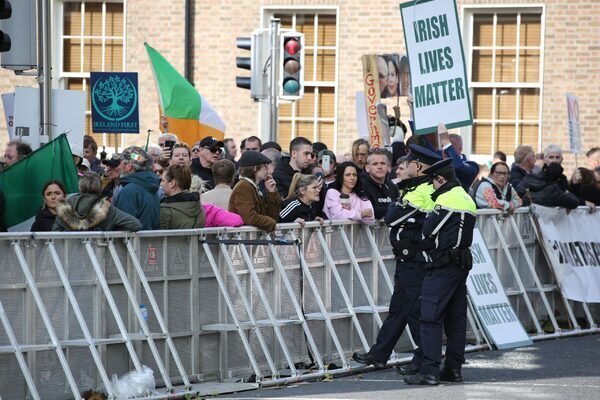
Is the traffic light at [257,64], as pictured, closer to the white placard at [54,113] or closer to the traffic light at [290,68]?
the traffic light at [290,68]

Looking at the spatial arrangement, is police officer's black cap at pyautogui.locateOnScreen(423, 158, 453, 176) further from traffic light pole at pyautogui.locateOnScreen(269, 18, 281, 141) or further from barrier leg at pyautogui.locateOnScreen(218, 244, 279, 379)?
traffic light pole at pyautogui.locateOnScreen(269, 18, 281, 141)

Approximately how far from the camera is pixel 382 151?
14.1 metres

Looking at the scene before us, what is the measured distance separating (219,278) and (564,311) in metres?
5.87

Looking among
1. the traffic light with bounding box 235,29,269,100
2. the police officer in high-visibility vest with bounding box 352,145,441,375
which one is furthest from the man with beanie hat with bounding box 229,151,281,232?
the traffic light with bounding box 235,29,269,100

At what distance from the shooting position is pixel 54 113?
44.7ft

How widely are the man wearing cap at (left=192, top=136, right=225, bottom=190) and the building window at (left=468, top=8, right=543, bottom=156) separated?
1075cm

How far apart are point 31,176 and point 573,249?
6.69 m

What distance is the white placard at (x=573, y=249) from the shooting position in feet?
53.9

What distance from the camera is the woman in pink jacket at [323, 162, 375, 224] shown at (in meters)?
13.6

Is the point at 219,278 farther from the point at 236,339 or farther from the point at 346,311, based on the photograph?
the point at 346,311

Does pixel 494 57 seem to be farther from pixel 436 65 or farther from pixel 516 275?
pixel 436 65

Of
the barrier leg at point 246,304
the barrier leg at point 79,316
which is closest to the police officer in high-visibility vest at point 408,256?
the barrier leg at point 246,304

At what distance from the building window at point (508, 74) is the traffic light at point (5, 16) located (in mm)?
13467

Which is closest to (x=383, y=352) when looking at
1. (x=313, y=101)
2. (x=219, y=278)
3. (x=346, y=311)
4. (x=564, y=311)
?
(x=346, y=311)
